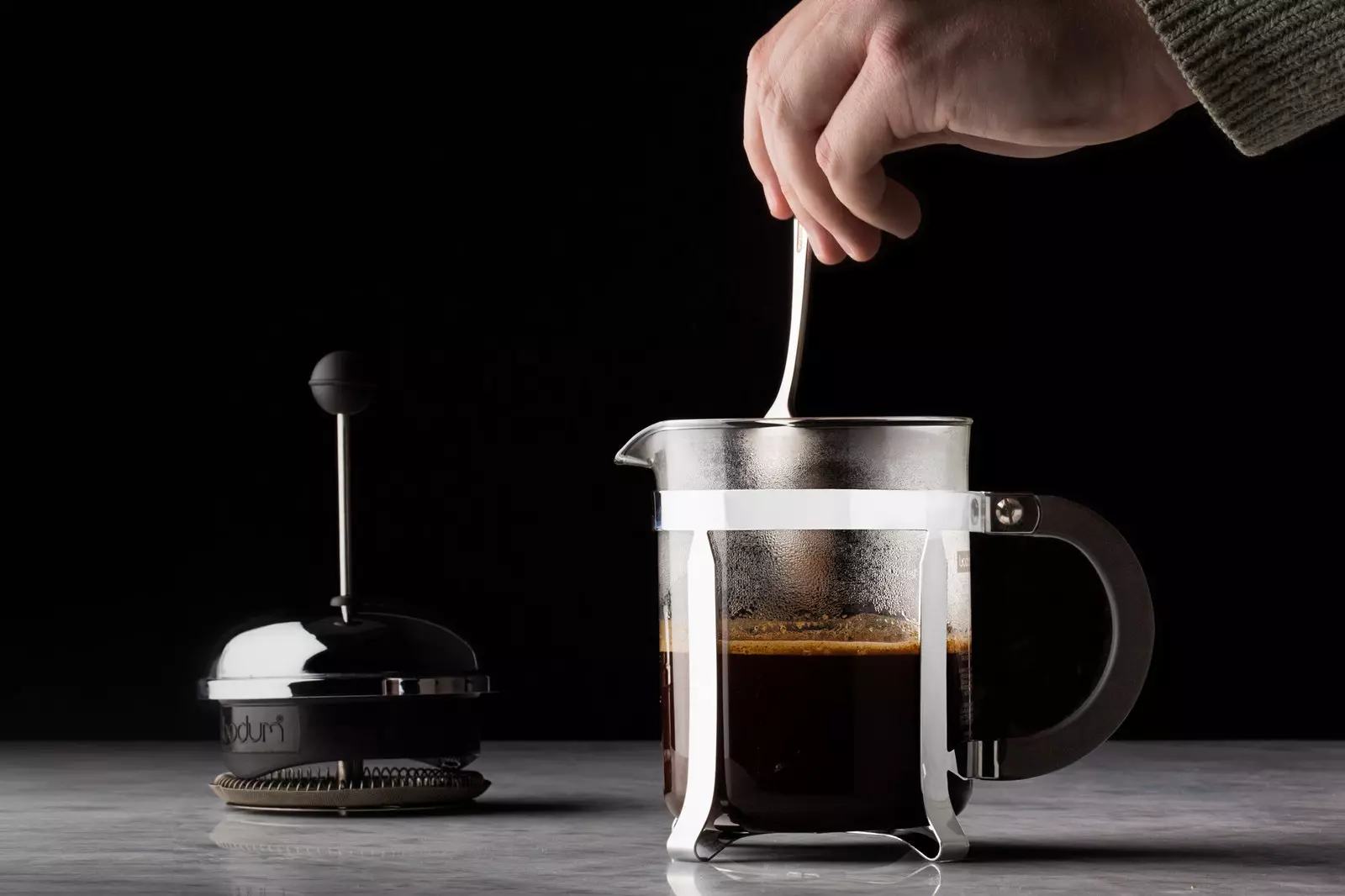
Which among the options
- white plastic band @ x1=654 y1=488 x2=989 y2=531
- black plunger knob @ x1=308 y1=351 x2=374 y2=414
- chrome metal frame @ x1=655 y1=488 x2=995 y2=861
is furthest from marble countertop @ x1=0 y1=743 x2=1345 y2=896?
black plunger knob @ x1=308 y1=351 x2=374 y2=414

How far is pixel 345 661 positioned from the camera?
1.00 m

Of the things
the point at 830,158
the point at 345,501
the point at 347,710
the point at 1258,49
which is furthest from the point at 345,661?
the point at 1258,49

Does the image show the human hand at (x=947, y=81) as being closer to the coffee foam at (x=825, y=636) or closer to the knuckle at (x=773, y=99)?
the knuckle at (x=773, y=99)

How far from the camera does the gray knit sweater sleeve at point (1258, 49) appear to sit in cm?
77

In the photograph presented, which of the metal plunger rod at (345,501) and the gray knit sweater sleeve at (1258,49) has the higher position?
the gray knit sweater sleeve at (1258,49)

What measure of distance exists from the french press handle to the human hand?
0.63 feet

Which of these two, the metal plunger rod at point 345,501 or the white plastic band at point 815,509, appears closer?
the white plastic band at point 815,509

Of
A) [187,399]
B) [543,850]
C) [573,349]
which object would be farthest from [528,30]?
[543,850]

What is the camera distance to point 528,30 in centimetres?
181

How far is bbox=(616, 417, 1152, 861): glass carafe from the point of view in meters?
0.78

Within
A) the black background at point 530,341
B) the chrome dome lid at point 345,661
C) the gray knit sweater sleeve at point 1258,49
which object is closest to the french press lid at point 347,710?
the chrome dome lid at point 345,661

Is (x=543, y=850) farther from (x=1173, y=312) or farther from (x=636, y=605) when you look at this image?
(x=1173, y=312)

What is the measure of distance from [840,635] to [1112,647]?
0.13m

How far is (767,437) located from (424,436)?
107cm
